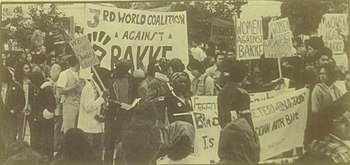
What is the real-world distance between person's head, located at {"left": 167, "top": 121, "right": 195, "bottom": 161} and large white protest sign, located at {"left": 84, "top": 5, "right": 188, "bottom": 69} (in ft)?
0.42

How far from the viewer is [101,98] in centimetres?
89

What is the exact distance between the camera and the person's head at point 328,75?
89 cm

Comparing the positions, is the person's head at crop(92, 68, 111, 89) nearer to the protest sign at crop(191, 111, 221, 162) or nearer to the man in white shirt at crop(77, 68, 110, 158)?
the man in white shirt at crop(77, 68, 110, 158)

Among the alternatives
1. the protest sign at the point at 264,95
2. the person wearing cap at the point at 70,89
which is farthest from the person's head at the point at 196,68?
the person wearing cap at the point at 70,89

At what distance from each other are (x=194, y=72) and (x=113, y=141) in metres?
0.19

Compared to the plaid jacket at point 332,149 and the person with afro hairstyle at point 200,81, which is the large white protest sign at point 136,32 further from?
the plaid jacket at point 332,149

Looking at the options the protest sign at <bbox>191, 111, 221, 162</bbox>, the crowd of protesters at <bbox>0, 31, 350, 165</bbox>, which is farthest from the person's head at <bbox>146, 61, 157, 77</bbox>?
the protest sign at <bbox>191, 111, 221, 162</bbox>

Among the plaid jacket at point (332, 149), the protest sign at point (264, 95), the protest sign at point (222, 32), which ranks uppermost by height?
the protest sign at point (222, 32)

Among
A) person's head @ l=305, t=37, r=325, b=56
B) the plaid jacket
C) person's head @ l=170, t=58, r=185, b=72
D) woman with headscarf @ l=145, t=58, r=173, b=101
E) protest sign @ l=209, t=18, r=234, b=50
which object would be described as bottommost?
the plaid jacket

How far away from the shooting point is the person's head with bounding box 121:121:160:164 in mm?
870

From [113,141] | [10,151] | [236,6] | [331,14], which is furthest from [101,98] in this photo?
[331,14]

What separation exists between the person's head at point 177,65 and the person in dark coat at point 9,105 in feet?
0.93

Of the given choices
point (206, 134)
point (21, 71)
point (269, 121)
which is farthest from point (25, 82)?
point (269, 121)

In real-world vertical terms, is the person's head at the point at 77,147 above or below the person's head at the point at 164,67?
below
